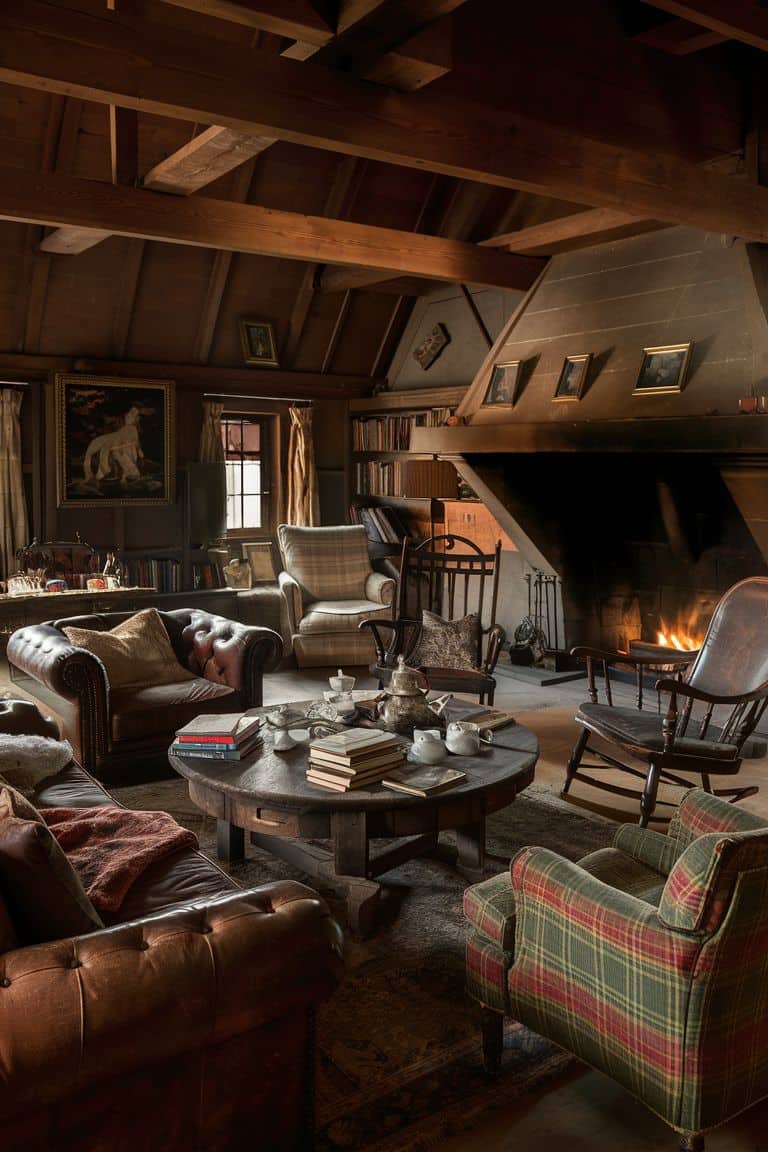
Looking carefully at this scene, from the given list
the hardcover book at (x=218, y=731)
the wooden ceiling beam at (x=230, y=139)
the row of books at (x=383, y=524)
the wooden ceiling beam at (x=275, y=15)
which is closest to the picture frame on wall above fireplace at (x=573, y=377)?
the wooden ceiling beam at (x=230, y=139)

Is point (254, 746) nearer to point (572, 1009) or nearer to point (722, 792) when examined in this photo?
point (572, 1009)

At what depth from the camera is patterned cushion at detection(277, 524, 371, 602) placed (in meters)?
7.07

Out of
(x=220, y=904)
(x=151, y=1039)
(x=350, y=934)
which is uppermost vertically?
(x=220, y=904)

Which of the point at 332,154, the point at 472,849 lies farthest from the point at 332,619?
the point at 472,849

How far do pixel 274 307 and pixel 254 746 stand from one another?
17.6 feet

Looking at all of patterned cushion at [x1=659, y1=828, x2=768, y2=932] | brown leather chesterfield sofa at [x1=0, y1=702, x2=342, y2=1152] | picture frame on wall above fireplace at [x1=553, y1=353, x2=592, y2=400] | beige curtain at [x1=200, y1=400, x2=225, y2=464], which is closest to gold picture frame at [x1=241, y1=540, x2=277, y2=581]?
beige curtain at [x1=200, y1=400, x2=225, y2=464]

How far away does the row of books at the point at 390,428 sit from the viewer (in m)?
7.88

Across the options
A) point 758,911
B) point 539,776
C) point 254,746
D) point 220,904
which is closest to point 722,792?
point 539,776

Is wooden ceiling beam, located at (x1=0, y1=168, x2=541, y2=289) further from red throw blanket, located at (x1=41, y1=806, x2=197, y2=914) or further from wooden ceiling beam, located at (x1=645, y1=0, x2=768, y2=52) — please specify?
red throw blanket, located at (x1=41, y1=806, x2=197, y2=914)

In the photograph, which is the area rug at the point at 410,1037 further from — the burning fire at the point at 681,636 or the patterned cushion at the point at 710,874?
the burning fire at the point at 681,636

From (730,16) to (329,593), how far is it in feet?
15.2

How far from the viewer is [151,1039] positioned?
1674 millimetres

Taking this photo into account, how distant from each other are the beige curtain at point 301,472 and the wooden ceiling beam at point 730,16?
215 inches

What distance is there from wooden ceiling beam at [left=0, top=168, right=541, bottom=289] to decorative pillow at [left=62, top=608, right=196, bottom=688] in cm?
195
